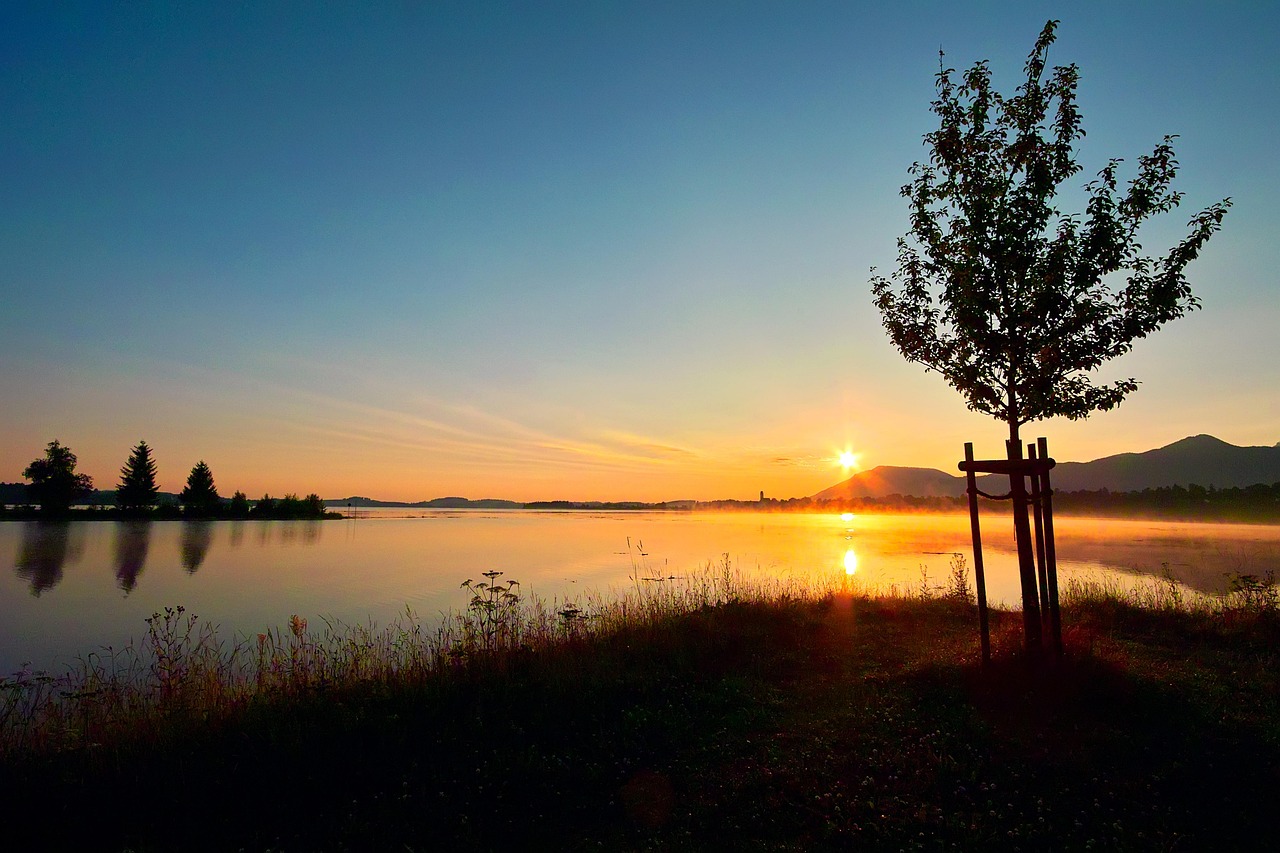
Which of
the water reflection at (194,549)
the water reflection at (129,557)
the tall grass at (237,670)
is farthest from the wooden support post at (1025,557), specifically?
the water reflection at (194,549)

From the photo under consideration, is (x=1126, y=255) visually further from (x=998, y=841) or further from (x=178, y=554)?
(x=178, y=554)

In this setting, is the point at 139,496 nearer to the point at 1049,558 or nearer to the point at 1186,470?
the point at 1049,558

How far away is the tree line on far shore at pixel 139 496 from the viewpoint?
76250 mm

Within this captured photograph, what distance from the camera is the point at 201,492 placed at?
85.9 metres

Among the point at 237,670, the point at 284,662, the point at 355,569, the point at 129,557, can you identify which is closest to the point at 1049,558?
the point at 284,662

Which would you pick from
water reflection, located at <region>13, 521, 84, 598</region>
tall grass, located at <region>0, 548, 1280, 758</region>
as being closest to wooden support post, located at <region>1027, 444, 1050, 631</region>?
tall grass, located at <region>0, 548, 1280, 758</region>

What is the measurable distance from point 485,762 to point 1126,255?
10659 millimetres

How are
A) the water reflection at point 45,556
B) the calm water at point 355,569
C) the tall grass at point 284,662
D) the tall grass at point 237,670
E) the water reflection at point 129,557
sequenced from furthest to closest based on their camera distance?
the water reflection at point 129,557
the water reflection at point 45,556
the calm water at point 355,569
the tall grass at point 284,662
the tall grass at point 237,670

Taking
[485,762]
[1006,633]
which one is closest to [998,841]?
[485,762]

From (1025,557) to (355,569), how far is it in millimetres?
29464

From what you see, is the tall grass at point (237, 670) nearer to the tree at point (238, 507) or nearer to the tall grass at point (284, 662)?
the tall grass at point (284, 662)

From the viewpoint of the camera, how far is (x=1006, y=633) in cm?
994

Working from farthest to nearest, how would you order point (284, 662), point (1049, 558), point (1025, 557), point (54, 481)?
point (54, 481)
point (284, 662)
point (1025, 557)
point (1049, 558)

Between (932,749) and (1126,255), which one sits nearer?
(932,749)
